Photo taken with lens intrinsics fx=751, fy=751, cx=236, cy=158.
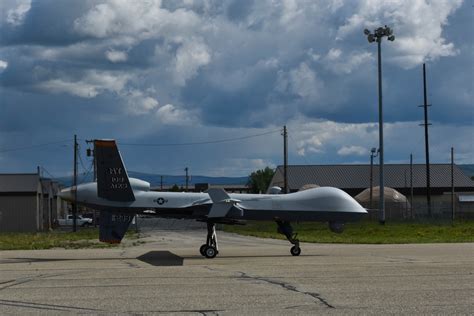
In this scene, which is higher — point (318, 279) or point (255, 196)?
point (255, 196)

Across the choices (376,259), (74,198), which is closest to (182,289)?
(376,259)

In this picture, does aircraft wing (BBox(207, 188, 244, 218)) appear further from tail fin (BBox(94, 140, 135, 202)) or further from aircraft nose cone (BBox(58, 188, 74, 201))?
aircraft nose cone (BBox(58, 188, 74, 201))

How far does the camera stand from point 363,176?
333ft

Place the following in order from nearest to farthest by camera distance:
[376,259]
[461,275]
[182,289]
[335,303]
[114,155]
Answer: [335,303] → [182,289] → [461,275] → [376,259] → [114,155]

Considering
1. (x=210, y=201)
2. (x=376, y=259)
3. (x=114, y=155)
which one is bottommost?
(x=376, y=259)

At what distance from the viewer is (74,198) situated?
22.0m

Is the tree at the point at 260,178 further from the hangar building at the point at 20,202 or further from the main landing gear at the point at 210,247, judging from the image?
the main landing gear at the point at 210,247

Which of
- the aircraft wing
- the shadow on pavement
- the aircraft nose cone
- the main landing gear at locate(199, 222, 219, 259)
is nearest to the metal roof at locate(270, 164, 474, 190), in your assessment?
the shadow on pavement

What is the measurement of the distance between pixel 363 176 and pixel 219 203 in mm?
81901

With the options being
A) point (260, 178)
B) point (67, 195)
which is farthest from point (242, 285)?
point (260, 178)

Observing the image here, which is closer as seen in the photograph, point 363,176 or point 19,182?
point 19,182

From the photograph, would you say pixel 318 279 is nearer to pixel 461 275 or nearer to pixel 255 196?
pixel 461 275

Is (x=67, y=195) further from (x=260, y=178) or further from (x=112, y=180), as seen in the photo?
(x=260, y=178)

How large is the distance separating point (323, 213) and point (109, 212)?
20.5ft
